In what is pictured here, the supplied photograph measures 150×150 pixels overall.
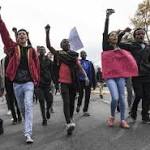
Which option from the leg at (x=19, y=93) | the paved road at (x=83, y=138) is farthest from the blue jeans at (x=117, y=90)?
the leg at (x=19, y=93)

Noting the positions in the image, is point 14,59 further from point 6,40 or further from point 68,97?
point 68,97

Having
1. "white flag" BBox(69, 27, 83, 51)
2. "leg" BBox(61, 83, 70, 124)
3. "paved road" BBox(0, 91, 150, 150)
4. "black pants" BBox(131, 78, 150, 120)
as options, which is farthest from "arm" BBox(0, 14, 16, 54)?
"white flag" BBox(69, 27, 83, 51)

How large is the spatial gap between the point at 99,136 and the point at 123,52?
203cm

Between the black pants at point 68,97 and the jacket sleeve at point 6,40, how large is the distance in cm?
136

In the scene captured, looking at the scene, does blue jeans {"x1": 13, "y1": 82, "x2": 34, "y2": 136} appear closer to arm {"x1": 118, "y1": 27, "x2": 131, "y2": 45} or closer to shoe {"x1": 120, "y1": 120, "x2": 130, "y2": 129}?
shoe {"x1": 120, "y1": 120, "x2": 130, "y2": 129}

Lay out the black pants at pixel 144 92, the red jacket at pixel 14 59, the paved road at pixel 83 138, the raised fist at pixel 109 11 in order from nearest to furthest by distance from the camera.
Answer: the paved road at pixel 83 138 → the red jacket at pixel 14 59 → the raised fist at pixel 109 11 → the black pants at pixel 144 92

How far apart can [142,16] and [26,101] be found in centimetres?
4198

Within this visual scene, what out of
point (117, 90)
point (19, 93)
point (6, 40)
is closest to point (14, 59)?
point (6, 40)

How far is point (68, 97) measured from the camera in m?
10.1

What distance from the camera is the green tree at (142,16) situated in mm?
49803

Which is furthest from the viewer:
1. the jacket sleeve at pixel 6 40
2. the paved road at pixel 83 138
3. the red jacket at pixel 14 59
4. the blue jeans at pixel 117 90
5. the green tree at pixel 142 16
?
the green tree at pixel 142 16

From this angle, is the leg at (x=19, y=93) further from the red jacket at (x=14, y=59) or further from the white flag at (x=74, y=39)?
the white flag at (x=74, y=39)

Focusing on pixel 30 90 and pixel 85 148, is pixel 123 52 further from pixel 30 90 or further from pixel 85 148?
pixel 85 148

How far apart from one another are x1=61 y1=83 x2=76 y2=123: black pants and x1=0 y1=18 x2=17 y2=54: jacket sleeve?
4.45ft
